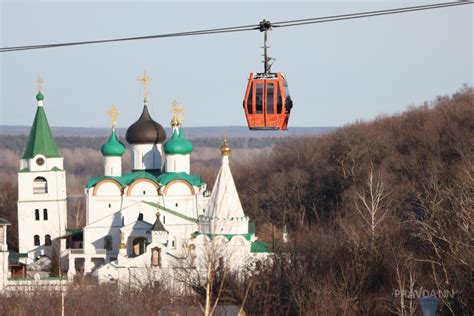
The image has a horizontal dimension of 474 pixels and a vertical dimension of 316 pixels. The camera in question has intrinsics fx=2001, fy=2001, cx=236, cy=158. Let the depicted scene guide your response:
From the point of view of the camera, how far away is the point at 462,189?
38.1 metres

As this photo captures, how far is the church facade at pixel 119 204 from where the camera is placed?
49.1 metres

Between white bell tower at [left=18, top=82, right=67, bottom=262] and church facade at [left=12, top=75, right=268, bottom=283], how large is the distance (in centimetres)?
3

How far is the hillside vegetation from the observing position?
106ft

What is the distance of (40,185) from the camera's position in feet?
178

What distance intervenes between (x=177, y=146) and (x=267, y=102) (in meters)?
27.8

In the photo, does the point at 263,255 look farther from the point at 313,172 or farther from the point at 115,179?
the point at 313,172

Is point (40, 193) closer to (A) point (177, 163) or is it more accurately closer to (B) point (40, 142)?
(B) point (40, 142)

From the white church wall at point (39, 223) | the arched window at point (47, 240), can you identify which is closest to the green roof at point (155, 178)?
the white church wall at point (39, 223)

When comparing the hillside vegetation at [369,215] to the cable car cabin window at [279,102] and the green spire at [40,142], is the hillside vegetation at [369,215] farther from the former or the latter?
the green spire at [40,142]

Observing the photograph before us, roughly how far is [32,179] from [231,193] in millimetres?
8581

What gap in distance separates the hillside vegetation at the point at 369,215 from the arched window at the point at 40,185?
243 inches

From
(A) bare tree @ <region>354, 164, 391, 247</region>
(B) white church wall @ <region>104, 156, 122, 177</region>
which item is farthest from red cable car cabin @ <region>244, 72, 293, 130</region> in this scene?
(B) white church wall @ <region>104, 156, 122, 177</region>

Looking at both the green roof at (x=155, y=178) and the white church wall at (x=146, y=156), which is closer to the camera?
the green roof at (x=155, y=178)

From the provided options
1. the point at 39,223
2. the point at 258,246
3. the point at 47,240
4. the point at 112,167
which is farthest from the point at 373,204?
the point at 39,223
